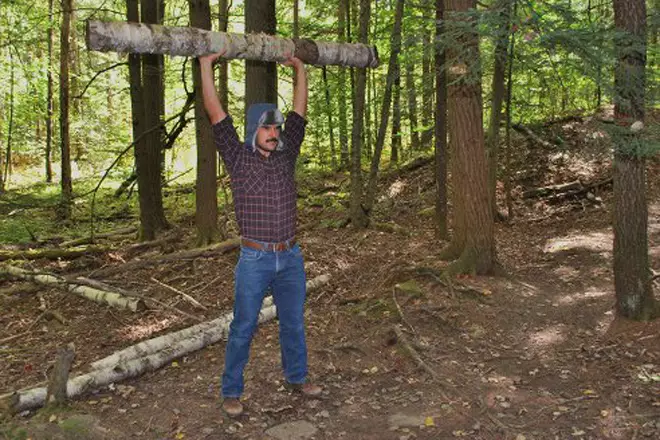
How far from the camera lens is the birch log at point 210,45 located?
407 cm

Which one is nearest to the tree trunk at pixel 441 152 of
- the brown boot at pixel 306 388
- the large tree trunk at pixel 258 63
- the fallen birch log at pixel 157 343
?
the large tree trunk at pixel 258 63

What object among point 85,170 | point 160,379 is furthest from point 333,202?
point 85,170

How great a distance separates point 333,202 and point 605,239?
731 cm

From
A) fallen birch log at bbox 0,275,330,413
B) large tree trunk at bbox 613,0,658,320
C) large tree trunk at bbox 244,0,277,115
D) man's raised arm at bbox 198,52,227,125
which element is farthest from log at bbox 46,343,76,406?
large tree trunk at bbox 613,0,658,320

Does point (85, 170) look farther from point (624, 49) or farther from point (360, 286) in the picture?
point (624, 49)

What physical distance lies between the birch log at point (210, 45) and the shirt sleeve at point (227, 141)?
1.85ft

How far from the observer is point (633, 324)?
5910 mm

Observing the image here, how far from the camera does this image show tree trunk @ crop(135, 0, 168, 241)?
11.5 metres

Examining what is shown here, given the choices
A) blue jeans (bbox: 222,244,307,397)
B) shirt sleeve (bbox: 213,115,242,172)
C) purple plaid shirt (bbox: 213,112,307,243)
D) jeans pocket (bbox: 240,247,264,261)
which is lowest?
blue jeans (bbox: 222,244,307,397)

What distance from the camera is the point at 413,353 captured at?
19.1ft

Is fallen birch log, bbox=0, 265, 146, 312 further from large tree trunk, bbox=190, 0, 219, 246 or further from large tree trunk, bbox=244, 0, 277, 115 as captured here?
large tree trunk, bbox=244, 0, 277, 115

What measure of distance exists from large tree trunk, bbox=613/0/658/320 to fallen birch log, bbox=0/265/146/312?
5.97 meters

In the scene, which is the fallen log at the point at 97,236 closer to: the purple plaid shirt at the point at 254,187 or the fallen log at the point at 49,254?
the fallen log at the point at 49,254

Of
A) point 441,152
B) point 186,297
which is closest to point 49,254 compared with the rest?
point 186,297
